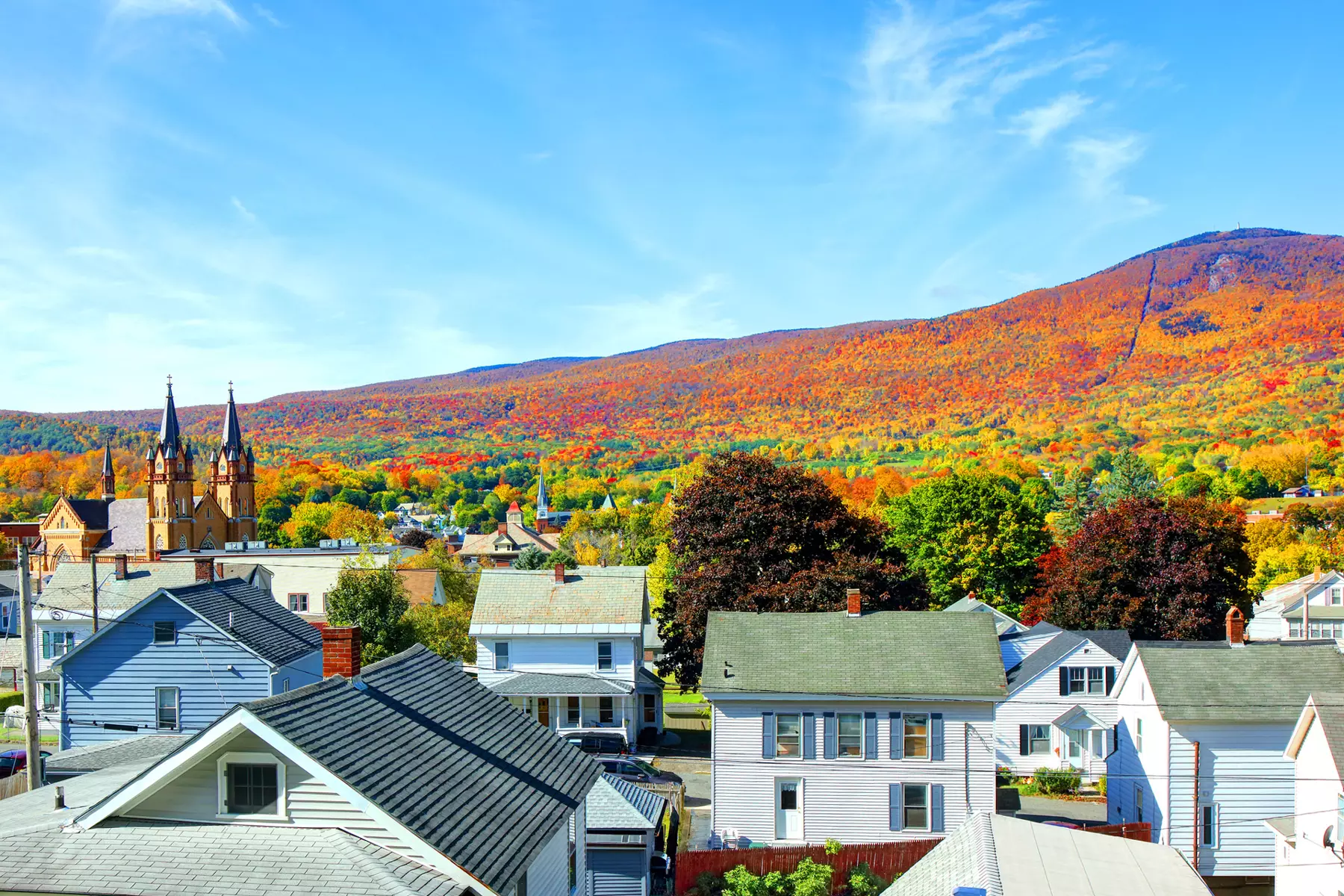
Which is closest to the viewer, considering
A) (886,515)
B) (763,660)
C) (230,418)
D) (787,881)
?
(787,881)

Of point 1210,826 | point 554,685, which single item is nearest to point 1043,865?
point 1210,826

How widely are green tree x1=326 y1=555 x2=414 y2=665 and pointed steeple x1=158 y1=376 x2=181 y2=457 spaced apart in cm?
7603

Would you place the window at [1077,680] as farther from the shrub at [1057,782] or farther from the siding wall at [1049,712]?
the shrub at [1057,782]

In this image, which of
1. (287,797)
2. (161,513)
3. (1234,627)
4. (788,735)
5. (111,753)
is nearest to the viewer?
(287,797)

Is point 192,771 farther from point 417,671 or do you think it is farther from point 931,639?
point 931,639

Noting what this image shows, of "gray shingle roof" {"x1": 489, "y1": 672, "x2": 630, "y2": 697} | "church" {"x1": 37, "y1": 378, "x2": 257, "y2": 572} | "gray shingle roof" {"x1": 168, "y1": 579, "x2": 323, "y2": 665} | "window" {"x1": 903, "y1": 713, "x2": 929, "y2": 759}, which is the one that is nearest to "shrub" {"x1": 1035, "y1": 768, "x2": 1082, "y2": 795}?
"window" {"x1": 903, "y1": 713, "x2": 929, "y2": 759}

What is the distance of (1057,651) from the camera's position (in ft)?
130

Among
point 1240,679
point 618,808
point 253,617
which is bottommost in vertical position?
point 618,808

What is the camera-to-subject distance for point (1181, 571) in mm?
45500

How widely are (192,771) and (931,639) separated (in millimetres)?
22342

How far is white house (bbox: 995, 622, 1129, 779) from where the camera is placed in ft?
127

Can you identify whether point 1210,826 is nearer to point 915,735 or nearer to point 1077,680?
point 915,735

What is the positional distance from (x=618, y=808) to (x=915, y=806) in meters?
8.99

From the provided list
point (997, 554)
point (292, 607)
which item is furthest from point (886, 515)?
point (292, 607)
